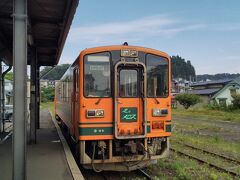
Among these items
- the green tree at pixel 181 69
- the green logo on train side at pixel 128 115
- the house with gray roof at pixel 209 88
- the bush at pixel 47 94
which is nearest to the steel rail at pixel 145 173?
the green logo on train side at pixel 128 115

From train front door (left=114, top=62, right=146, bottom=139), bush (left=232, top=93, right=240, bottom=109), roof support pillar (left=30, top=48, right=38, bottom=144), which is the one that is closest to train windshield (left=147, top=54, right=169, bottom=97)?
train front door (left=114, top=62, right=146, bottom=139)

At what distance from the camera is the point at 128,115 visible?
811cm

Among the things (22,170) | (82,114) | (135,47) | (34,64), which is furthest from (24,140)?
(34,64)

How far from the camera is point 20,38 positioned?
17.9 ft

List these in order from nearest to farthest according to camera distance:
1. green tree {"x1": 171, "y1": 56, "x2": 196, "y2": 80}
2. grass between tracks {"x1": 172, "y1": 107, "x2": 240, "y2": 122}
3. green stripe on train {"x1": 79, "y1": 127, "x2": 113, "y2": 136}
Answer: green stripe on train {"x1": 79, "y1": 127, "x2": 113, "y2": 136}
grass between tracks {"x1": 172, "y1": 107, "x2": 240, "y2": 122}
green tree {"x1": 171, "y1": 56, "x2": 196, "y2": 80}

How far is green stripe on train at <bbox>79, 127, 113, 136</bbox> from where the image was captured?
309 inches

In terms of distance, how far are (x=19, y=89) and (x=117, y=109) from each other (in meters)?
3.05

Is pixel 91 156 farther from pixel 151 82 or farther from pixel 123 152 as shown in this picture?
pixel 151 82

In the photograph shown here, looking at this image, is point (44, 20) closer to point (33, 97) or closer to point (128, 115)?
point (128, 115)

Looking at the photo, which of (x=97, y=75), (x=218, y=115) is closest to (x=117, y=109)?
(x=97, y=75)

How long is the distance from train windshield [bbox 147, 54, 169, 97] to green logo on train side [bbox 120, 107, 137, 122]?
64 centimetres

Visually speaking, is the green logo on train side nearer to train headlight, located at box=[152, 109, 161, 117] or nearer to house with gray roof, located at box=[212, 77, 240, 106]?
train headlight, located at box=[152, 109, 161, 117]

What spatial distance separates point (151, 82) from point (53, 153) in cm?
380

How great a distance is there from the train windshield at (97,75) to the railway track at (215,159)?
3.71 metres
